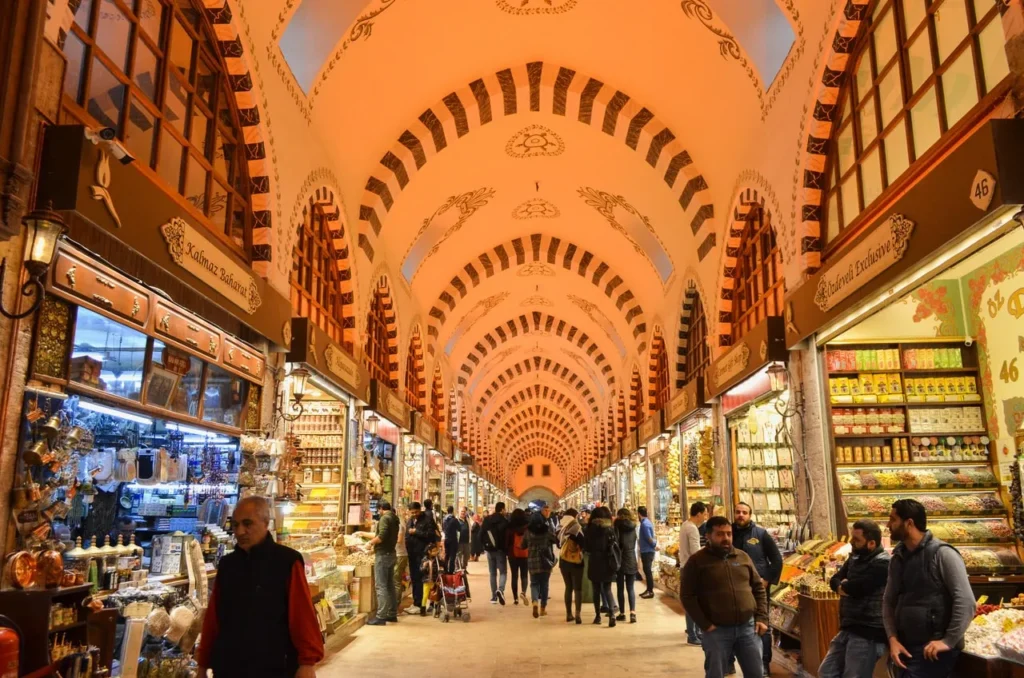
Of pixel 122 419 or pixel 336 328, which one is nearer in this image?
pixel 122 419

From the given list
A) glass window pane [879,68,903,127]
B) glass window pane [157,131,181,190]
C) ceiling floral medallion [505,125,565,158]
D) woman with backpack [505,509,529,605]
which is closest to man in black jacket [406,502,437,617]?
woman with backpack [505,509,529,605]

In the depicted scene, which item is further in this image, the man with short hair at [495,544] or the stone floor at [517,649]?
the man with short hair at [495,544]

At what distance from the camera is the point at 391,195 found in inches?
369

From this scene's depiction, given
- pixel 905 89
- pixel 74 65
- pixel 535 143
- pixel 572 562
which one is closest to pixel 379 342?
pixel 535 143

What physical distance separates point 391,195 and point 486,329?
10646 mm

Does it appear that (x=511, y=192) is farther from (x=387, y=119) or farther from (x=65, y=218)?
(x=65, y=218)

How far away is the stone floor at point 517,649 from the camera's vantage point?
542 cm

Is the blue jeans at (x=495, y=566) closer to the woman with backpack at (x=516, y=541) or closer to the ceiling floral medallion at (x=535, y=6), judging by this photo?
the woman with backpack at (x=516, y=541)

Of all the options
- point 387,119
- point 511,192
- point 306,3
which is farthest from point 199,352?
point 511,192

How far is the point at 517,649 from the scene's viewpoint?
20.6 feet

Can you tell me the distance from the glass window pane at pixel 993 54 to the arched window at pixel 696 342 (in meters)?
6.58

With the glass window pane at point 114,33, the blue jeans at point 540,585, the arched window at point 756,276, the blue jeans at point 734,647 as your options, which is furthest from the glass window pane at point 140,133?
the blue jeans at point 540,585

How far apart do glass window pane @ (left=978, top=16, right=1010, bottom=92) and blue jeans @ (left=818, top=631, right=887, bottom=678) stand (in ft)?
8.99

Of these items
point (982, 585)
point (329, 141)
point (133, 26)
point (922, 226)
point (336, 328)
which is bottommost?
point (982, 585)
